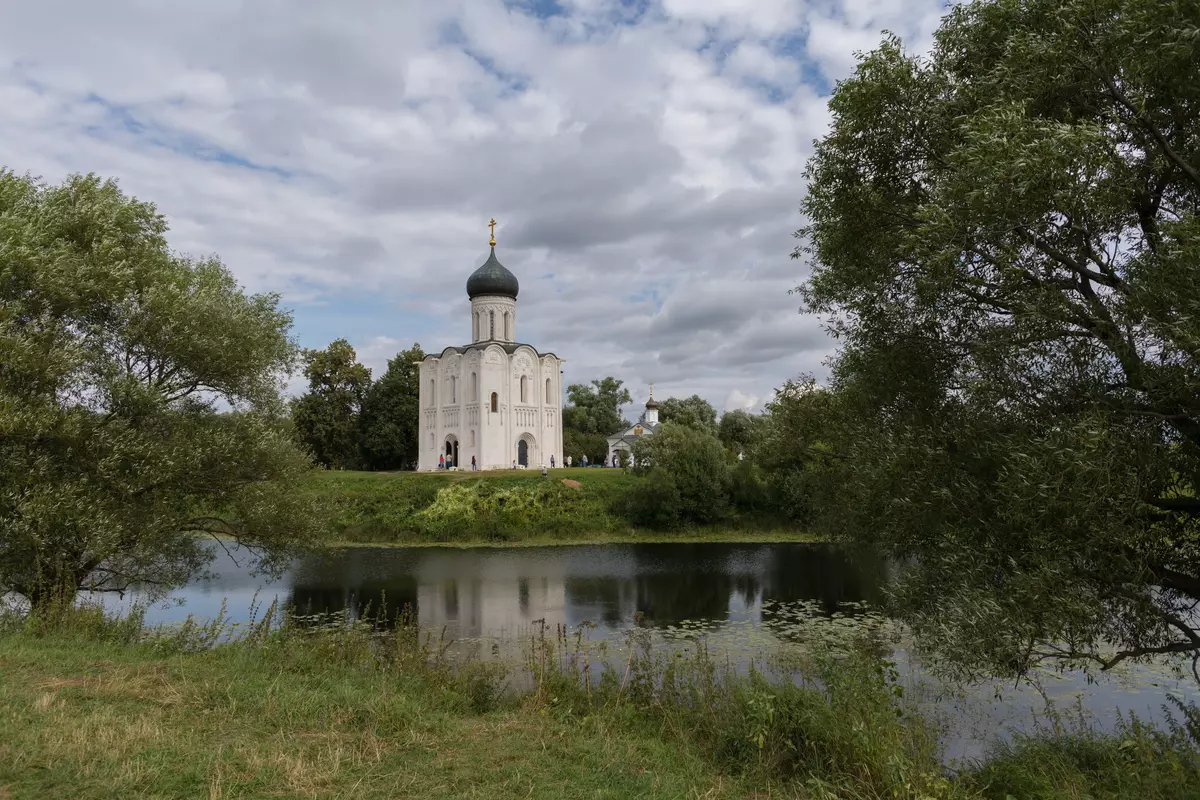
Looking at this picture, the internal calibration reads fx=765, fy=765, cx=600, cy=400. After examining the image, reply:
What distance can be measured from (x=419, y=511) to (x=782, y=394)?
87.5 feet

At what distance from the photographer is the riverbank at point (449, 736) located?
16.7 feet

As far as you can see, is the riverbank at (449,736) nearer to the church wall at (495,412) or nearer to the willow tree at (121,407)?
the willow tree at (121,407)

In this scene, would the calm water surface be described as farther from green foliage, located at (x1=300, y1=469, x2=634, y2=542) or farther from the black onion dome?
the black onion dome

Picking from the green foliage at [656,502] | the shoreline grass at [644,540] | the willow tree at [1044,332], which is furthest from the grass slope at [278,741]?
the green foliage at [656,502]

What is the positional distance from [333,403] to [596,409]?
91.5ft

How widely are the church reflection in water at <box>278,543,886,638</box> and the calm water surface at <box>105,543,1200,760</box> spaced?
0.05 m

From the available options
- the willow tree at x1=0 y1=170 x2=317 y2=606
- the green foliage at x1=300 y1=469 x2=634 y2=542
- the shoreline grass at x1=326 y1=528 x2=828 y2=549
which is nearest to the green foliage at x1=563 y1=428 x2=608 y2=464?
the green foliage at x1=300 y1=469 x2=634 y2=542

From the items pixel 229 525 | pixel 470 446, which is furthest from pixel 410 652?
pixel 470 446

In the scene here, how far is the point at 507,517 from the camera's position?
33938 millimetres

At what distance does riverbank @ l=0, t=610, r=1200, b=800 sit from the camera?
508 centimetres

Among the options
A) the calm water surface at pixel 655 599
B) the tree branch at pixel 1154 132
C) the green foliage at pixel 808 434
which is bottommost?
the calm water surface at pixel 655 599

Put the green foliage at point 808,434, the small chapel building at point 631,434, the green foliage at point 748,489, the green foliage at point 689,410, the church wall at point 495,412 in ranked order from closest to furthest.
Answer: the green foliage at point 808,434, the green foliage at point 748,489, the church wall at point 495,412, the small chapel building at point 631,434, the green foliage at point 689,410

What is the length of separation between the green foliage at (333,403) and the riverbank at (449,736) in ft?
131

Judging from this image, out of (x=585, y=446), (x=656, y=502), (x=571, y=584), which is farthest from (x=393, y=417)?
(x=571, y=584)
